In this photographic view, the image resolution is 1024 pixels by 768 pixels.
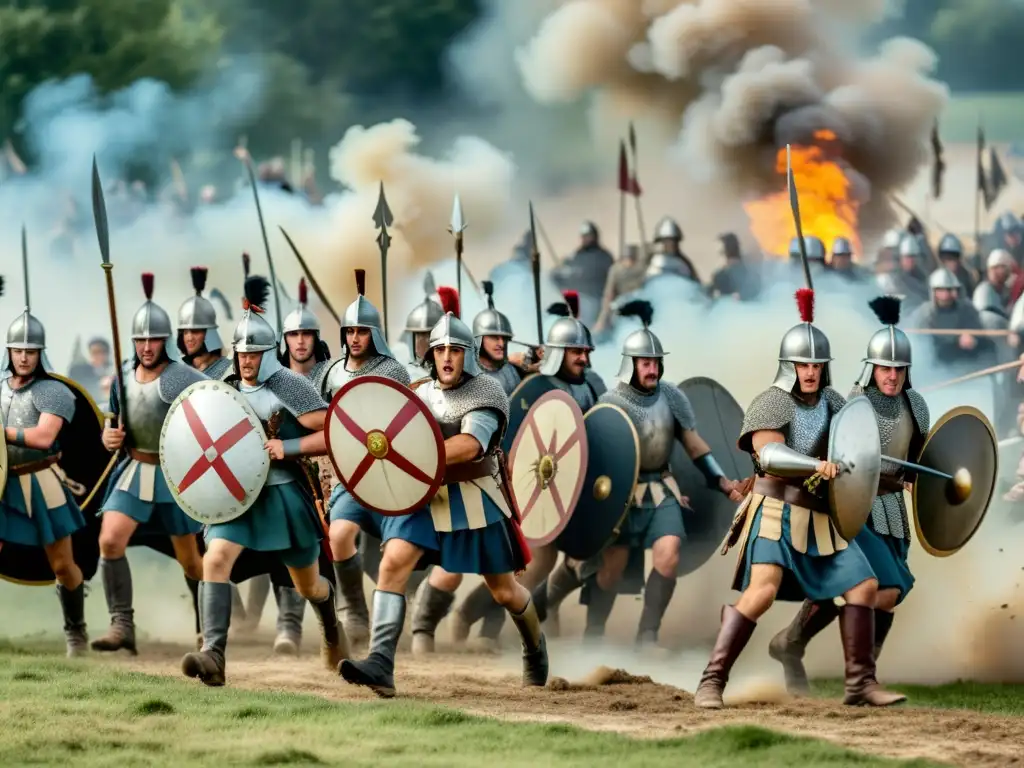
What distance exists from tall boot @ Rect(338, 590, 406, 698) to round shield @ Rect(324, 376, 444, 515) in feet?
1.12

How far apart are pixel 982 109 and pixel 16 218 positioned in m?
8.11

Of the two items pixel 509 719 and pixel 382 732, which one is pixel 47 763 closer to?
pixel 382 732

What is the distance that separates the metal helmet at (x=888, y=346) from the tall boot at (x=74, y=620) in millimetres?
3866

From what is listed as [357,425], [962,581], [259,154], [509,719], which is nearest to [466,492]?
[357,425]

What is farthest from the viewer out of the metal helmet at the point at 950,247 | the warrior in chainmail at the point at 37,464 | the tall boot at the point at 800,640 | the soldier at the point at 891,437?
the metal helmet at the point at 950,247

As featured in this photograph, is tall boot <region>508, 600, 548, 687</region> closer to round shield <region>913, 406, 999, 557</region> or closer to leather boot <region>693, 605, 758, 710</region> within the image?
leather boot <region>693, 605, 758, 710</region>

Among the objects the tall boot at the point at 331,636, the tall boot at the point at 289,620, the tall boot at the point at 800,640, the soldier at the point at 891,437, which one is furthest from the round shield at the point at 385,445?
the tall boot at the point at 289,620

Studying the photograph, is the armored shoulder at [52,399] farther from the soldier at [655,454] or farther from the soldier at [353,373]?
the soldier at [655,454]

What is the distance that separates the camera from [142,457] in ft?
37.4

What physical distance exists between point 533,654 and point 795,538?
4.70 ft

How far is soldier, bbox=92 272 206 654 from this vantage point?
1130 cm

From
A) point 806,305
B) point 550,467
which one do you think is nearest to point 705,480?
point 550,467

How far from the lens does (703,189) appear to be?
1903 cm

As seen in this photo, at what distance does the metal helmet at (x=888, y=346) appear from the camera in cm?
1012
